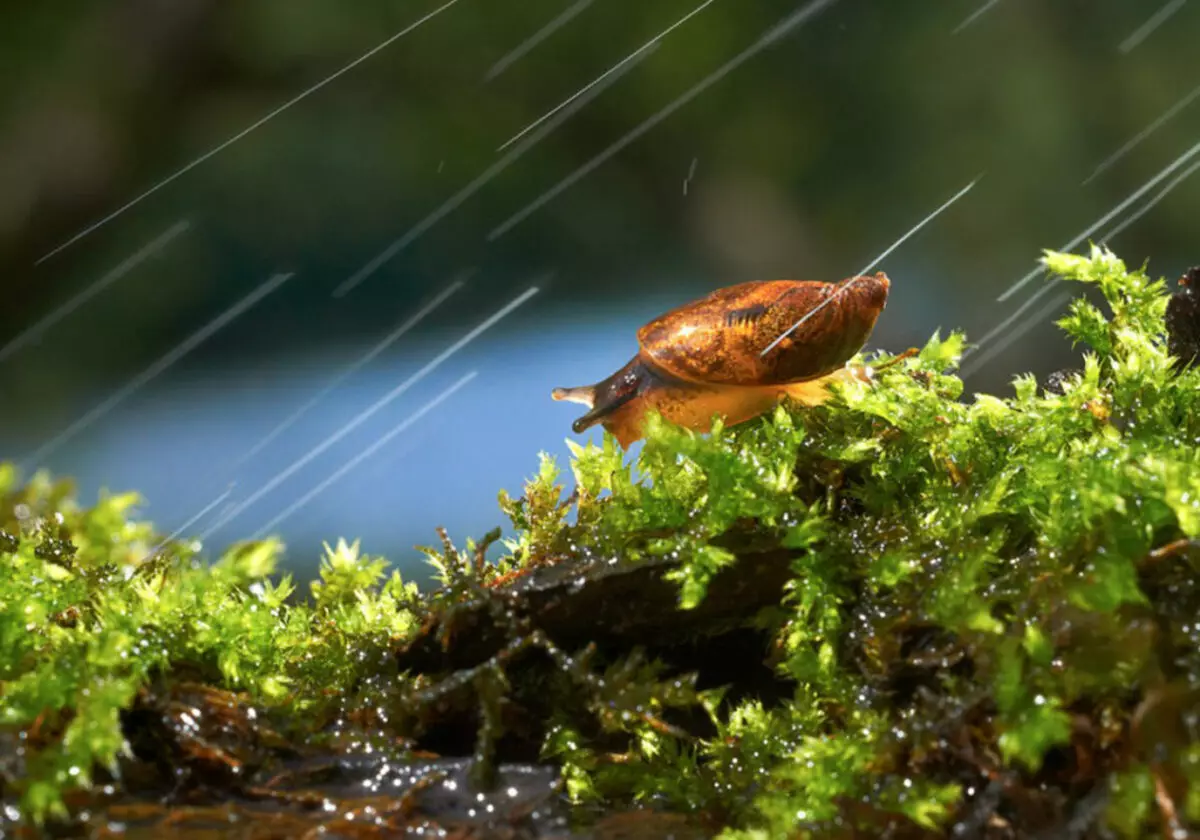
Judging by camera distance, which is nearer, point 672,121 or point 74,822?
point 74,822

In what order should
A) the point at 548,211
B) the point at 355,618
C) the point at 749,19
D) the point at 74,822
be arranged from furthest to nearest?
the point at 548,211
the point at 749,19
the point at 355,618
the point at 74,822

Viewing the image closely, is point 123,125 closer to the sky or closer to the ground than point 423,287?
closer to the sky

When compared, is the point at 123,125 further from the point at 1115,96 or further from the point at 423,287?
the point at 1115,96

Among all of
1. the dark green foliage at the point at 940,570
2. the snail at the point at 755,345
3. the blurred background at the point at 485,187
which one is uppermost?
the blurred background at the point at 485,187

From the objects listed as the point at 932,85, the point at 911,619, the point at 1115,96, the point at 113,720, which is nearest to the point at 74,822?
the point at 113,720

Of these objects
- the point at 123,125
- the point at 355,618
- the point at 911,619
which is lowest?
the point at 911,619

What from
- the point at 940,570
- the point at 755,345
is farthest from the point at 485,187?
the point at 940,570

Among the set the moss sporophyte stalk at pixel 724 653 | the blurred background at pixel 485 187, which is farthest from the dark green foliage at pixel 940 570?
the blurred background at pixel 485 187

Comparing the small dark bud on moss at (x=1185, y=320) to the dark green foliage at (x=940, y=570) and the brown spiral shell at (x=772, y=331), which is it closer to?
the dark green foliage at (x=940, y=570)
